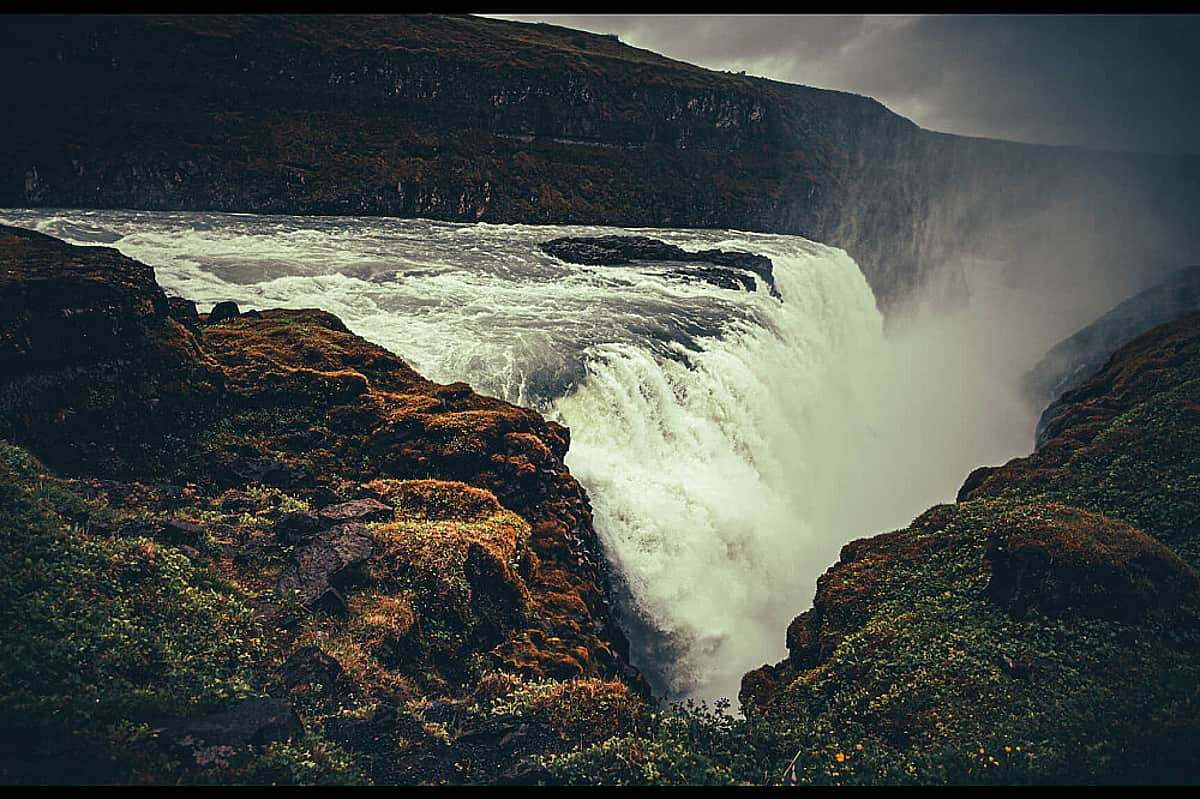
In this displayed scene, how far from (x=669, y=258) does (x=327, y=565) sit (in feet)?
127

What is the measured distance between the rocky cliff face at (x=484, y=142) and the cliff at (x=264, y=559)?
45.7m

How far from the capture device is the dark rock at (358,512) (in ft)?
47.4

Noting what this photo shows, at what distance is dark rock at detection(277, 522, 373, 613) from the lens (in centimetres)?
1245

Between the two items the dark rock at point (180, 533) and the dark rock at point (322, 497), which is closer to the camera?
the dark rock at point (180, 533)

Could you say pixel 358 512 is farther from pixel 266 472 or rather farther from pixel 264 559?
pixel 266 472

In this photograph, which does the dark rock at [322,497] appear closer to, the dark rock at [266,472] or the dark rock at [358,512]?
the dark rock at [266,472]

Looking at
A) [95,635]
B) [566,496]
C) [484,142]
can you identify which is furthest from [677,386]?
[484,142]

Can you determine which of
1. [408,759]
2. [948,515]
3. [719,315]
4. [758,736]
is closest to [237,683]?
[408,759]

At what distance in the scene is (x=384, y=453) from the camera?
57.9 feet

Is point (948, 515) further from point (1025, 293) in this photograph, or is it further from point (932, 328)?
point (1025, 293)

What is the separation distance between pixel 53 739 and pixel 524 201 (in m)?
68.4

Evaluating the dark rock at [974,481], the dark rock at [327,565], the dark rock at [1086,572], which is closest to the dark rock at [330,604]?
the dark rock at [327,565]

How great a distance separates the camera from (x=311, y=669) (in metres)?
11.0

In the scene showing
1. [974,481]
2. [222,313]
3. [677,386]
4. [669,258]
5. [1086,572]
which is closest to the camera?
[1086,572]
